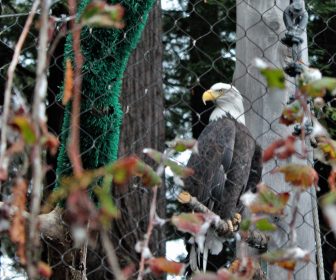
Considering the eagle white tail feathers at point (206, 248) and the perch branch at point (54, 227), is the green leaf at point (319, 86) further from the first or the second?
the eagle white tail feathers at point (206, 248)

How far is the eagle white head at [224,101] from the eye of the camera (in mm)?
2712

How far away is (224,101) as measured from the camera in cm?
278

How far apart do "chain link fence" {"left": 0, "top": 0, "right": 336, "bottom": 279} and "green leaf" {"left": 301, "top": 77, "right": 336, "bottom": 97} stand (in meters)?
0.29

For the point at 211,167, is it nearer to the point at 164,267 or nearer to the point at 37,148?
the point at 164,267

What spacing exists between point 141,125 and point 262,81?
707mm

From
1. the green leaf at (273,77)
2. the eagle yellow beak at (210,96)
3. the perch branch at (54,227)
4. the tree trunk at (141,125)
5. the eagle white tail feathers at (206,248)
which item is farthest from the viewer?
the eagle yellow beak at (210,96)

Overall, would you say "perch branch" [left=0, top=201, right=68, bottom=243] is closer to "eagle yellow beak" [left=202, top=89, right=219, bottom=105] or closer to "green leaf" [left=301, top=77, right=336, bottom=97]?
"green leaf" [left=301, top=77, right=336, bottom=97]

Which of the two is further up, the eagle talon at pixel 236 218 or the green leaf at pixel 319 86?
the green leaf at pixel 319 86

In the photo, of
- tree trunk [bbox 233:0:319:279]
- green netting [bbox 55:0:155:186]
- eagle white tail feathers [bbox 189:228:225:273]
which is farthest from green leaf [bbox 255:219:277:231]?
eagle white tail feathers [bbox 189:228:225:273]

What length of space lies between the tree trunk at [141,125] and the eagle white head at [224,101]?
18cm

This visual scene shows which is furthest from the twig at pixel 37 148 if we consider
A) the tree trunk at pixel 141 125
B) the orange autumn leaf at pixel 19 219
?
the tree trunk at pixel 141 125

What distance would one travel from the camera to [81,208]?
670mm

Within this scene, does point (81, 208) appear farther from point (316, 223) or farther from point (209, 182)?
point (209, 182)

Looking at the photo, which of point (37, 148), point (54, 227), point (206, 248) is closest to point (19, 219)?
point (37, 148)
